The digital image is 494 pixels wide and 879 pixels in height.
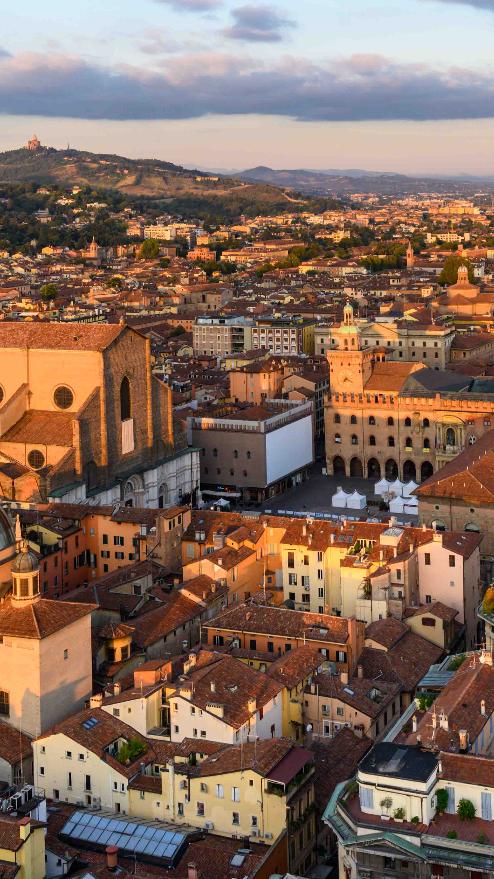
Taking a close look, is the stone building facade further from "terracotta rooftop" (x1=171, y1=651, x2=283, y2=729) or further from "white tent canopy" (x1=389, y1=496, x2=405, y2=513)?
"terracotta rooftop" (x1=171, y1=651, x2=283, y2=729)

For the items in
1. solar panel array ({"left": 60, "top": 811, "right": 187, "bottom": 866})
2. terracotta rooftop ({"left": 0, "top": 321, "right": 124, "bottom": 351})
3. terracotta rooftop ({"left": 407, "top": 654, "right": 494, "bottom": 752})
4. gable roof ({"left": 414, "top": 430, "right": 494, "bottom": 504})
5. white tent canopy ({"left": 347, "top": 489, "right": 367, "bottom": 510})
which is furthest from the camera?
white tent canopy ({"left": 347, "top": 489, "right": 367, "bottom": 510})

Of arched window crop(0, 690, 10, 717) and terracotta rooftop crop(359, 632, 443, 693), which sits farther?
terracotta rooftop crop(359, 632, 443, 693)

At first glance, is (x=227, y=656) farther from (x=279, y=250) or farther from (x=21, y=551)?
Result: (x=279, y=250)

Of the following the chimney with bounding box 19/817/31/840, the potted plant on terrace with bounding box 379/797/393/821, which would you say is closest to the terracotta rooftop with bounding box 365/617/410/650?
the potted plant on terrace with bounding box 379/797/393/821

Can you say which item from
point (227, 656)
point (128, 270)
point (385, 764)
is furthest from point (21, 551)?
point (128, 270)

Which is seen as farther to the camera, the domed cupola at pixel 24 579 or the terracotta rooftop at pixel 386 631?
the terracotta rooftop at pixel 386 631

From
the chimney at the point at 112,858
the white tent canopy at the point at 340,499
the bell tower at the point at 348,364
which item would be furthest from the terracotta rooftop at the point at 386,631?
the bell tower at the point at 348,364

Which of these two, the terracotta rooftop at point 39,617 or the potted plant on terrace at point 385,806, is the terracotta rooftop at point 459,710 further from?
the terracotta rooftop at point 39,617
